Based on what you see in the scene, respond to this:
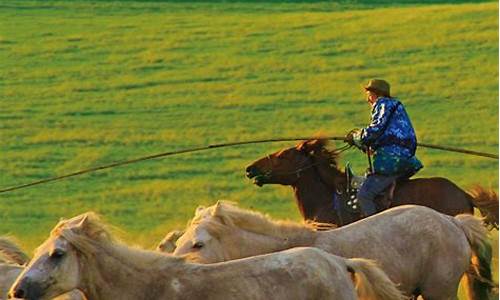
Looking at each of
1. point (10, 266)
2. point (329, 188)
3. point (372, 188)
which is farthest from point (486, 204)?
point (10, 266)

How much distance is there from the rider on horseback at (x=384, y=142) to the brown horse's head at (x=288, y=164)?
1.25 meters

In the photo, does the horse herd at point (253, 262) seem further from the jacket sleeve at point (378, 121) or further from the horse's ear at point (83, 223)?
the jacket sleeve at point (378, 121)

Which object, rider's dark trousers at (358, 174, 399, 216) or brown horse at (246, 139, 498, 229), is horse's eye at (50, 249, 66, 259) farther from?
brown horse at (246, 139, 498, 229)

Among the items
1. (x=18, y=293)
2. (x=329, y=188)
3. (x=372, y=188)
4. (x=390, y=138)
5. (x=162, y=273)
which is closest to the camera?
(x=18, y=293)

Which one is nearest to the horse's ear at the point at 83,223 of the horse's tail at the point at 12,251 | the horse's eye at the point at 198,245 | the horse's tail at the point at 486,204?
the horse's eye at the point at 198,245

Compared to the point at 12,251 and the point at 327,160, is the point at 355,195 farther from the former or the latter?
the point at 12,251

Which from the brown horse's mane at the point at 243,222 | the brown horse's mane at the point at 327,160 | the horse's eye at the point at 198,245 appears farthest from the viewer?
the brown horse's mane at the point at 327,160

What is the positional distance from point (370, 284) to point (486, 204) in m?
5.02

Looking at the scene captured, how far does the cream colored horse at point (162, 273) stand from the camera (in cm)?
930

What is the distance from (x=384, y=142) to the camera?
14.0 meters

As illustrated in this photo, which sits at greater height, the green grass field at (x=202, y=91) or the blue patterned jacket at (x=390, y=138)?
the blue patterned jacket at (x=390, y=138)

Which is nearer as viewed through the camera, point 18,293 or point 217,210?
point 18,293

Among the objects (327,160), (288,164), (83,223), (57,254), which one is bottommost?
(288,164)

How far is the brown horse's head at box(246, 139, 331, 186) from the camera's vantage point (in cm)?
1565
